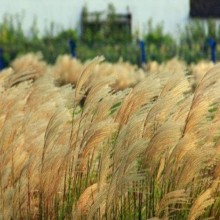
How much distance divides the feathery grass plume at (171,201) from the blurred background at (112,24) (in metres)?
20.5

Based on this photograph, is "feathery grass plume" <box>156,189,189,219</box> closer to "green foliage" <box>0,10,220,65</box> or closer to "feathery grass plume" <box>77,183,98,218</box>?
"feathery grass plume" <box>77,183,98,218</box>

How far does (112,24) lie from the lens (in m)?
29.9

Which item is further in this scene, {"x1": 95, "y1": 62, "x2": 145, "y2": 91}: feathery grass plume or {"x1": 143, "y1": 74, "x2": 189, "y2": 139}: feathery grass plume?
{"x1": 95, "y1": 62, "x2": 145, "y2": 91}: feathery grass plume

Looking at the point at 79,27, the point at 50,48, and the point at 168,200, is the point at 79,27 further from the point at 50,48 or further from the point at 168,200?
the point at 168,200

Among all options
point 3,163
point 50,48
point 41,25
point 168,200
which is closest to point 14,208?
point 3,163

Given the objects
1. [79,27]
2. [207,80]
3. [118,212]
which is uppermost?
[207,80]

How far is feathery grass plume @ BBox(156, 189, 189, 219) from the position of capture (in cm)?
471

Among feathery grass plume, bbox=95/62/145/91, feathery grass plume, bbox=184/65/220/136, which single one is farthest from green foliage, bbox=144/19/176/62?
feathery grass plume, bbox=184/65/220/136

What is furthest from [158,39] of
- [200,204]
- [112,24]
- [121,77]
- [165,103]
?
[200,204]

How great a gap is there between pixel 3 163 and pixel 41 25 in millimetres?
23401

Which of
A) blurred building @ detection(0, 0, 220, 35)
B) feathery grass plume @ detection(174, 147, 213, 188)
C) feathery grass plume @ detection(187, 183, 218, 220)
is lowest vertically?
blurred building @ detection(0, 0, 220, 35)

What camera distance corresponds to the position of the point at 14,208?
17.5ft

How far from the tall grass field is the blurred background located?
19961 millimetres

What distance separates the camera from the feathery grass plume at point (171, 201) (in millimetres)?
4711
